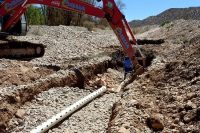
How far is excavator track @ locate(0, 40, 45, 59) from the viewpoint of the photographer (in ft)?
55.9

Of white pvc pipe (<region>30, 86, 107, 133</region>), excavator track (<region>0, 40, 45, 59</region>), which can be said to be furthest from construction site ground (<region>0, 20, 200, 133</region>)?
excavator track (<region>0, 40, 45, 59</region>)

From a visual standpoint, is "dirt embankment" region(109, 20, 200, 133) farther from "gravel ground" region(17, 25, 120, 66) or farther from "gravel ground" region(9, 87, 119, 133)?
"gravel ground" region(17, 25, 120, 66)

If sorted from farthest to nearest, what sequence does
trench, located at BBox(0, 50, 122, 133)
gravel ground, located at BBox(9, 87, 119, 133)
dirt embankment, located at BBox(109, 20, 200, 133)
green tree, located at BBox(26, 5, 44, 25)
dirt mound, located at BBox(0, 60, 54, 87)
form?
green tree, located at BBox(26, 5, 44, 25), dirt mound, located at BBox(0, 60, 54, 87), trench, located at BBox(0, 50, 122, 133), gravel ground, located at BBox(9, 87, 119, 133), dirt embankment, located at BBox(109, 20, 200, 133)

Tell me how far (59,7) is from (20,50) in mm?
3493

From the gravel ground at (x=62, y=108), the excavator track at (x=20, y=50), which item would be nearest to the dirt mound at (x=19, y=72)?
the gravel ground at (x=62, y=108)

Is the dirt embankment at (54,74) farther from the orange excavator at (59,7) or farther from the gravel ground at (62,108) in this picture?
the orange excavator at (59,7)

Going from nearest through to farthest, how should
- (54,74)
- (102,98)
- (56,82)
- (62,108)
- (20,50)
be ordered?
(62,108), (102,98), (56,82), (54,74), (20,50)

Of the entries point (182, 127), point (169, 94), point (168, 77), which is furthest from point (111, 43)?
point (182, 127)

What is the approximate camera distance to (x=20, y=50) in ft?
57.7

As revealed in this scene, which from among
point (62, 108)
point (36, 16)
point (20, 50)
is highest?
point (36, 16)

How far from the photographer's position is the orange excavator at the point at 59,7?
14.3 m

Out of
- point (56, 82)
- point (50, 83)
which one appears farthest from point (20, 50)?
point (50, 83)

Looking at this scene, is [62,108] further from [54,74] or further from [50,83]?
[54,74]

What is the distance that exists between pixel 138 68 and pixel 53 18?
2858 cm
